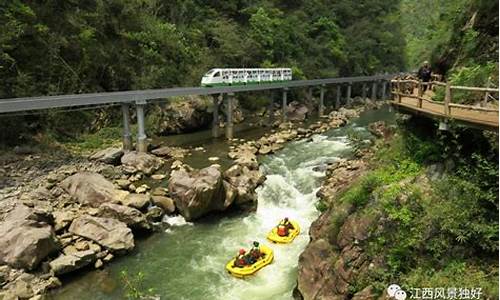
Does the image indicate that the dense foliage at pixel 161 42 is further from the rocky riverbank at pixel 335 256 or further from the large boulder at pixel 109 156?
the rocky riverbank at pixel 335 256

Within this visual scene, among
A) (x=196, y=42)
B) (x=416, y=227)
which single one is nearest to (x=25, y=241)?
(x=416, y=227)

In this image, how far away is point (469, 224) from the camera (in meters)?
7.48

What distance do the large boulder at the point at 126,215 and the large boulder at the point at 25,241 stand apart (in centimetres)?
222

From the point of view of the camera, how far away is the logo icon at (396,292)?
295 inches

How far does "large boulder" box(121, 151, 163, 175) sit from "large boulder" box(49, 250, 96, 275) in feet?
25.6

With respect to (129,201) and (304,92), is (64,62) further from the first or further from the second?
(304,92)

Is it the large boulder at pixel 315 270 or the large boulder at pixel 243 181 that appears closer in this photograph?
the large boulder at pixel 315 270

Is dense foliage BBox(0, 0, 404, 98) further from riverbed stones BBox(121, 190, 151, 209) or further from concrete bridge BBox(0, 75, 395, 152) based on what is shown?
riverbed stones BBox(121, 190, 151, 209)

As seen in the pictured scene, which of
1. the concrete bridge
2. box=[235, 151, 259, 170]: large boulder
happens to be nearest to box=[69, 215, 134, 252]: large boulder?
the concrete bridge

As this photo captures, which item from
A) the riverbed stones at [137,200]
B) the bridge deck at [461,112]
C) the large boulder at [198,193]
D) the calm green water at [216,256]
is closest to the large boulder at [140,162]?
the riverbed stones at [137,200]

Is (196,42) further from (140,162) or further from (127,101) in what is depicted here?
(140,162)

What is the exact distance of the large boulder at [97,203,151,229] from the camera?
47.5 ft

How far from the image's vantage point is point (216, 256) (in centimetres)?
1345

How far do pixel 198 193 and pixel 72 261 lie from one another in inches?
211
